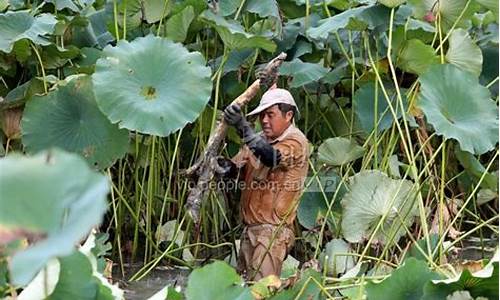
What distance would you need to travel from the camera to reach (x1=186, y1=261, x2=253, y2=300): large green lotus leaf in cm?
249

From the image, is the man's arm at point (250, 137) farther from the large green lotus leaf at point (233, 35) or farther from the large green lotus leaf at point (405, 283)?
the large green lotus leaf at point (405, 283)

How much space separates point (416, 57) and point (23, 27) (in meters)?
1.71

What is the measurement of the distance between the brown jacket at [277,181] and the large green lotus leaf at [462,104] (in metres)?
0.49

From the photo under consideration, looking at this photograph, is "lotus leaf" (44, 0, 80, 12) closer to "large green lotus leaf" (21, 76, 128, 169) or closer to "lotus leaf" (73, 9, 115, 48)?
"lotus leaf" (73, 9, 115, 48)

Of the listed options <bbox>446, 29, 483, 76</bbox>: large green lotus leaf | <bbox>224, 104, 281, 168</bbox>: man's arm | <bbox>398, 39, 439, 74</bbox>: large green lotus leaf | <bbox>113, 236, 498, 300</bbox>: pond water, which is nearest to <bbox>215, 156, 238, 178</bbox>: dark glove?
<bbox>224, 104, 281, 168</bbox>: man's arm

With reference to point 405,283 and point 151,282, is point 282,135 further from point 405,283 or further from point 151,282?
point 405,283

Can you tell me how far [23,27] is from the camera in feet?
14.2

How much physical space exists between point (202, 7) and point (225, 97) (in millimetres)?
525

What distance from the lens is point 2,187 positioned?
1.11 meters

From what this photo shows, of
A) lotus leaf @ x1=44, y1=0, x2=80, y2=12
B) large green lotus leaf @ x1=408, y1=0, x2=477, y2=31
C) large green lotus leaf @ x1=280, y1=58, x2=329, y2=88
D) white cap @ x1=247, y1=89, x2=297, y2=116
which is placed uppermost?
large green lotus leaf @ x1=408, y1=0, x2=477, y2=31

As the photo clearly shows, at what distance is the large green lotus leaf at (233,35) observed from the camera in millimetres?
3994

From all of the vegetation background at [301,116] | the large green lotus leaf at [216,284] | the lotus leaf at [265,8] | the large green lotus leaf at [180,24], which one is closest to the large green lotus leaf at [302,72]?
the vegetation background at [301,116]

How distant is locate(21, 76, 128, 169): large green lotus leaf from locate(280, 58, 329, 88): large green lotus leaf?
0.92 m

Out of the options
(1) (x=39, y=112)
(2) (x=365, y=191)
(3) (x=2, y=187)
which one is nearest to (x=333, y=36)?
(2) (x=365, y=191)
